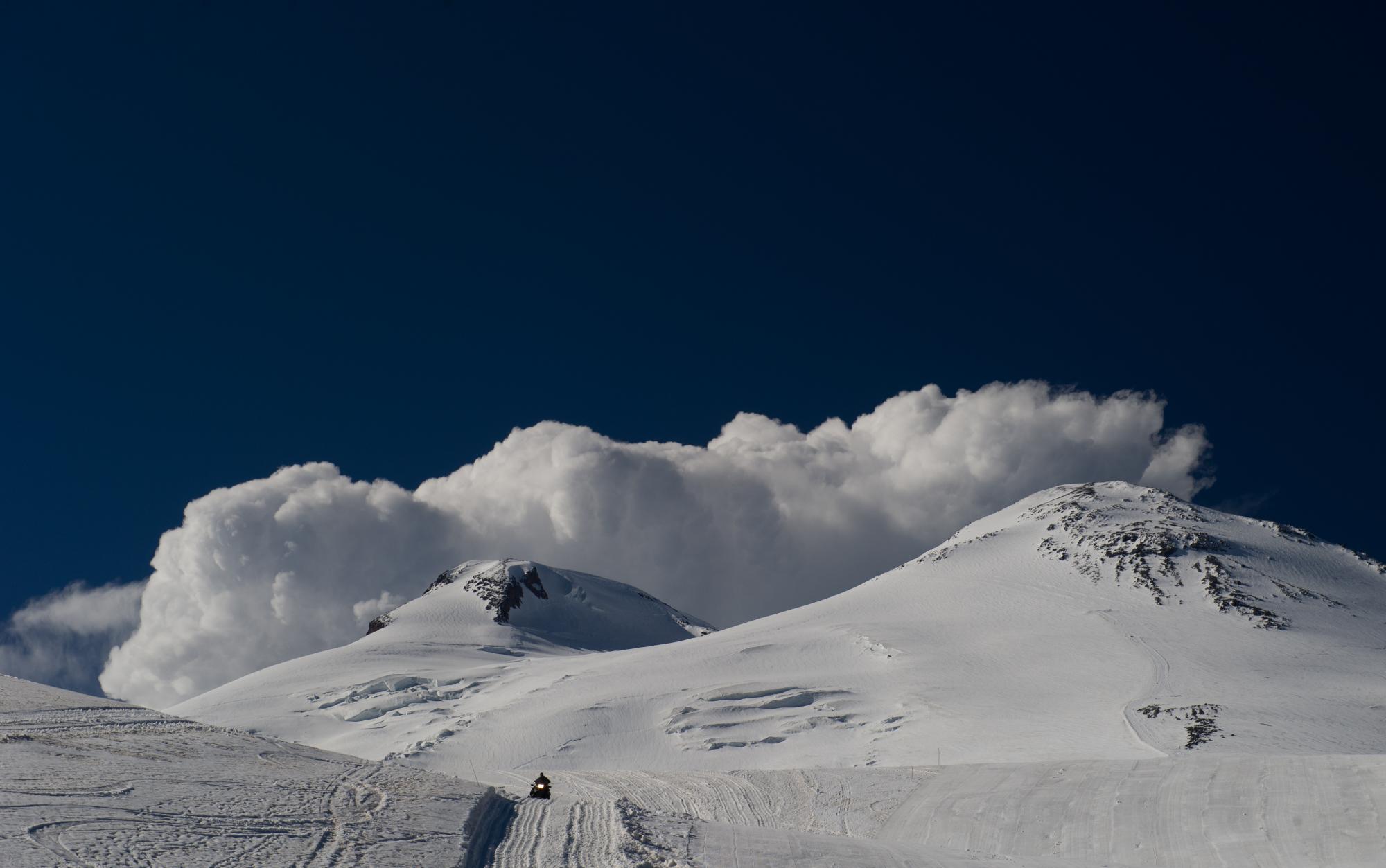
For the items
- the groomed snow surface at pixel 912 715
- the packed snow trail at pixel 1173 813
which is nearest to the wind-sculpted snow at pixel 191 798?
the groomed snow surface at pixel 912 715

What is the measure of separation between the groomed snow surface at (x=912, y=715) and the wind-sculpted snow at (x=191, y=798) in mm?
144

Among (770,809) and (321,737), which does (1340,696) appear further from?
(321,737)

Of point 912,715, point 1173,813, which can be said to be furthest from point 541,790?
point 912,715

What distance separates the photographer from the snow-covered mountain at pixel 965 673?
152 ft

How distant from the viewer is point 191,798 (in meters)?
17.4

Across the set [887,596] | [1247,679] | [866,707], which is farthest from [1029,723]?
[887,596]

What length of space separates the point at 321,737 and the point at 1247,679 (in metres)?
49.8

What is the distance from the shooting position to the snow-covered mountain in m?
46.4

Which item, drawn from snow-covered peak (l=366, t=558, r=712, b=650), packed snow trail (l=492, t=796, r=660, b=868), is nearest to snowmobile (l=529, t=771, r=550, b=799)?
packed snow trail (l=492, t=796, r=660, b=868)

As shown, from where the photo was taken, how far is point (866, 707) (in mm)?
52344

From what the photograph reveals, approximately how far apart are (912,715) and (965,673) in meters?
8.27

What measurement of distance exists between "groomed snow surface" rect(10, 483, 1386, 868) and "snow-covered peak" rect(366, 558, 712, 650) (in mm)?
527

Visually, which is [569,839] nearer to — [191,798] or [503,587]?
[191,798]

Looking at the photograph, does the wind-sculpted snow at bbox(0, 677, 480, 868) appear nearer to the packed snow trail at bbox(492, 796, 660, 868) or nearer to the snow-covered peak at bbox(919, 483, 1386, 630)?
the packed snow trail at bbox(492, 796, 660, 868)
